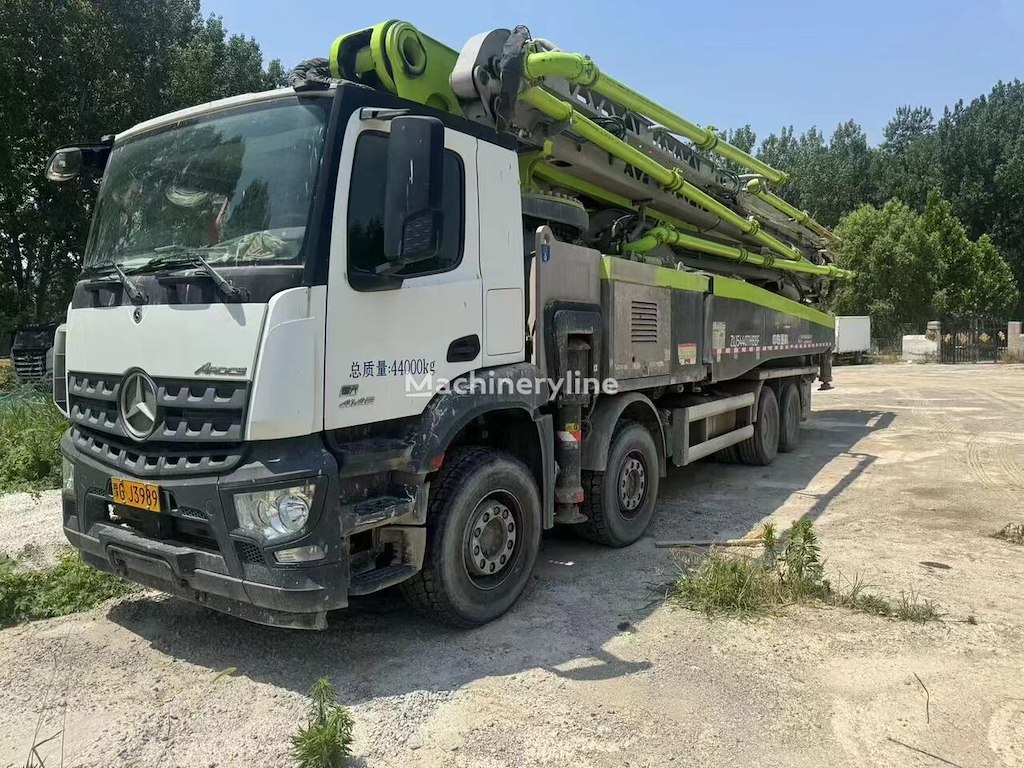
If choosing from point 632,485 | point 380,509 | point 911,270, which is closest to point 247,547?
point 380,509

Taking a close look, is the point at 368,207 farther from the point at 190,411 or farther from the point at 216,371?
the point at 190,411

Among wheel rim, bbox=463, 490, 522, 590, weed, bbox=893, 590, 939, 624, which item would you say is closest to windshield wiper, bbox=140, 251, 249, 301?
wheel rim, bbox=463, 490, 522, 590

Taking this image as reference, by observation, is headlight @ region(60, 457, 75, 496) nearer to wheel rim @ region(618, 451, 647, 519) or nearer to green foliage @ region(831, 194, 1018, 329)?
wheel rim @ region(618, 451, 647, 519)

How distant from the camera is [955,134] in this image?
45469 millimetres

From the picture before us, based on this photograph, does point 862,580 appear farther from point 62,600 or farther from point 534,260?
point 62,600

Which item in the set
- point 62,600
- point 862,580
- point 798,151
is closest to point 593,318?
point 862,580

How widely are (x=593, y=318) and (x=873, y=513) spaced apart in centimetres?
357

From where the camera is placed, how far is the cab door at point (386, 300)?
3.35 m

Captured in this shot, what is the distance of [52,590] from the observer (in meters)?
4.41

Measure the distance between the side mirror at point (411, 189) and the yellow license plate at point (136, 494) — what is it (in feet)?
5.02

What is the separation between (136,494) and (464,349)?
177cm

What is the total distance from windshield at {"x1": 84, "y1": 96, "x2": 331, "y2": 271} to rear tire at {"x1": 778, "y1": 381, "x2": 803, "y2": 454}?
7.85 m

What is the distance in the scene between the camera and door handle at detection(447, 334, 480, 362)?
12.9ft

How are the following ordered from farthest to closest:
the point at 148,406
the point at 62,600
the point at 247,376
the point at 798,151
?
the point at 798,151, the point at 62,600, the point at 148,406, the point at 247,376
